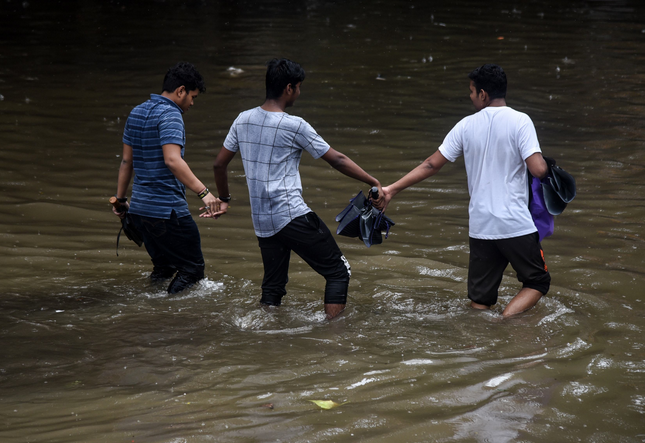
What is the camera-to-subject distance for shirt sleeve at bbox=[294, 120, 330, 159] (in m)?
4.21

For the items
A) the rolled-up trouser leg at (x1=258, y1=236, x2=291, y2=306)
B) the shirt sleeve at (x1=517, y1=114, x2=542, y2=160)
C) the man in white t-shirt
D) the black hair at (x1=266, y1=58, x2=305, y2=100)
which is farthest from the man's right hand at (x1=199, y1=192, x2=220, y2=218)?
the shirt sleeve at (x1=517, y1=114, x2=542, y2=160)

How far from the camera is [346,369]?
3.77 meters

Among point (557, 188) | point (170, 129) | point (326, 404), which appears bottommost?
point (326, 404)

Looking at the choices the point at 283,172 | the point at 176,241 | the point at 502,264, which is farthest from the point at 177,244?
the point at 502,264

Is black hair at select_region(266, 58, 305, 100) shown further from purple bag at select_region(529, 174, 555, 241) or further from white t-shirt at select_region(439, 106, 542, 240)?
purple bag at select_region(529, 174, 555, 241)

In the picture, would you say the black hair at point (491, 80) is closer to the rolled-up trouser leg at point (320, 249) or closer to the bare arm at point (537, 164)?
the bare arm at point (537, 164)

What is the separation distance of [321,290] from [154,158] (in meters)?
1.63

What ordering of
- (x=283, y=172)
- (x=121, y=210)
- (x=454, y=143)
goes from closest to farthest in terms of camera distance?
(x=283, y=172), (x=454, y=143), (x=121, y=210)

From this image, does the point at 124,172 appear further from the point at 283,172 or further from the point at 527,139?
the point at 527,139

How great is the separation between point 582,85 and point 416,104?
3.02 m

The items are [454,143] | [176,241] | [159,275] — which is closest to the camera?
[454,143]

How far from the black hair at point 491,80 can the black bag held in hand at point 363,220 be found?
0.96 metres

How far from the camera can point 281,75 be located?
4.16 m

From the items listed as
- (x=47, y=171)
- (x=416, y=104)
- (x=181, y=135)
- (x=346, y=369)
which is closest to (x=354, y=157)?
(x=416, y=104)
